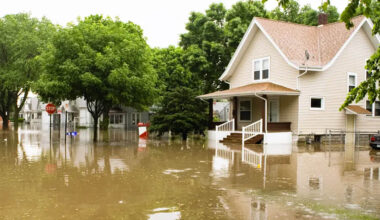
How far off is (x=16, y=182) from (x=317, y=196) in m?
7.56

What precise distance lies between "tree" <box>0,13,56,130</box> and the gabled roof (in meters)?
21.6

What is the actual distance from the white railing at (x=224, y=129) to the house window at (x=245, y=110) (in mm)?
2137

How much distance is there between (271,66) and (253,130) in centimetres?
496

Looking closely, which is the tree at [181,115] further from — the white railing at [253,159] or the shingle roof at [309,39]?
the white railing at [253,159]

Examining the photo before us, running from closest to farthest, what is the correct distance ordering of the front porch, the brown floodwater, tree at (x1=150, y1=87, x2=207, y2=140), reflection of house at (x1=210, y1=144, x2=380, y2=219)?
the brown floodwater → reflection of house at (x1=210, y1=144, x2=380, y2=219) → the front porch → tree at (x1=150, y1=87, x2=207, y2=140)

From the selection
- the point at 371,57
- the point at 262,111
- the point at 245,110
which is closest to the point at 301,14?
the point at 245,110

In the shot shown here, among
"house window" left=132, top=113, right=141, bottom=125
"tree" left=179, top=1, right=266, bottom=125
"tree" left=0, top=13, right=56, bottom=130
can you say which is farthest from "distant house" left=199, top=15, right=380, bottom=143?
"house window" left=132, top=113, right=141, bottom=125

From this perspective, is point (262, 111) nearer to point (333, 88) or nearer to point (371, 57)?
point (333, 88)

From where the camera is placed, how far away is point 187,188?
31.3 ft

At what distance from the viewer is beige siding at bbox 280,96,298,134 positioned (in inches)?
990

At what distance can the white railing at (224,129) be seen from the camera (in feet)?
86.7

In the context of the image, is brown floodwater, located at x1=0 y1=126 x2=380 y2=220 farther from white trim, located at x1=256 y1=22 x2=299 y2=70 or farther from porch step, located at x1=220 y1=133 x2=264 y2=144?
white trim, located at x1=256 y1=22 x2=299 y2=70

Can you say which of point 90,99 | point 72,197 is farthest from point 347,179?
point 90,99

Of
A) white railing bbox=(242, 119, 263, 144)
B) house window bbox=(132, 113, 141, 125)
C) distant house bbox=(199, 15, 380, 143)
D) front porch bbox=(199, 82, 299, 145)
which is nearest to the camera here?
white railing bbox=(242, 119, 263, 144)
